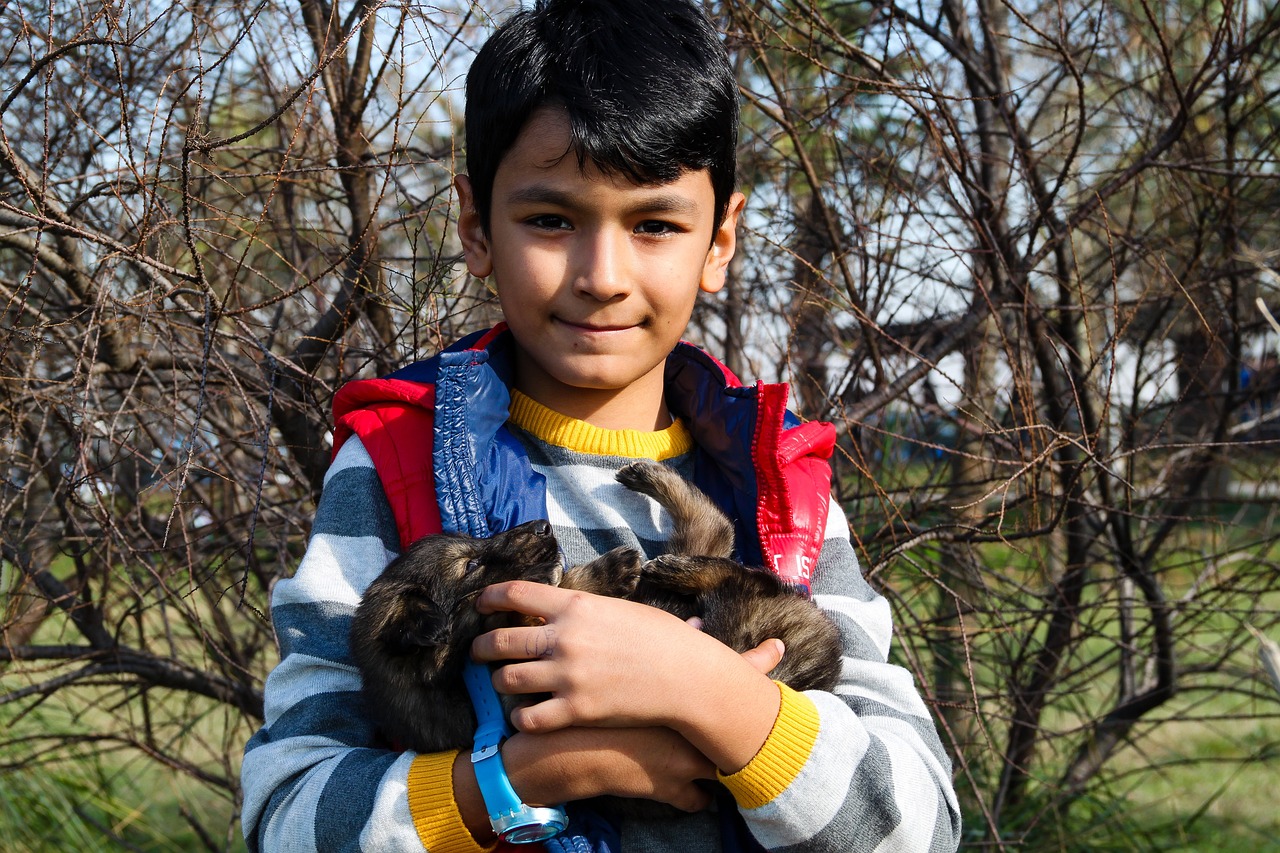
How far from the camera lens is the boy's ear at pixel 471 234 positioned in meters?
2.05

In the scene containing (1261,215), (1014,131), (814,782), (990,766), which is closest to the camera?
(814,782)

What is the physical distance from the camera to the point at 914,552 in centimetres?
318

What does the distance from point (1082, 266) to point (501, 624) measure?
2.95 metres

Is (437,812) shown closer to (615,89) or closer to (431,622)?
(431,622)

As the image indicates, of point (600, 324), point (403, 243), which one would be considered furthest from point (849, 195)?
point (600, 324)

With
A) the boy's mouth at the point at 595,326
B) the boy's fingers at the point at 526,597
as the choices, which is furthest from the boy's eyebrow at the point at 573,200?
the boy's fingers at the point at 526,597

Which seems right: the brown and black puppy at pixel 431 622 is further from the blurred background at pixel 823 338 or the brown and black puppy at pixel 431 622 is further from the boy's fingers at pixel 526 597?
the blurred background at pixel 823 338

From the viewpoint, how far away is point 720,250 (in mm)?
2176

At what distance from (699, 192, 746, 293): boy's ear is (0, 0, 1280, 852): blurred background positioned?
1.31ft

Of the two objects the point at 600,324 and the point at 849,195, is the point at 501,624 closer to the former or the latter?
the point at 600,324

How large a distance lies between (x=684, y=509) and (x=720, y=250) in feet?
1.80

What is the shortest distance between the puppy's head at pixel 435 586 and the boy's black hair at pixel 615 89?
2.00ft

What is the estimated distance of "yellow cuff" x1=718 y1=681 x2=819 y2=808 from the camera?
156cm

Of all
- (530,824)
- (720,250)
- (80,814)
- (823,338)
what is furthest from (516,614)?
(80,814)
